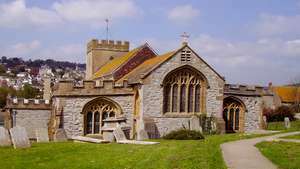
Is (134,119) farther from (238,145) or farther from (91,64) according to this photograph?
(91,64)

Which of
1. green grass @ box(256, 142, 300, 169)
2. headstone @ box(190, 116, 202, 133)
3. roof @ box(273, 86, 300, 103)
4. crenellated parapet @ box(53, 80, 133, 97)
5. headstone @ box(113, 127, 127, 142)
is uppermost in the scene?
roof @ box(273, 86, 300, 103)

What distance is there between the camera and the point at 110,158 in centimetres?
1606

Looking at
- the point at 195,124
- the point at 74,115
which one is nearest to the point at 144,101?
the point at 195,124

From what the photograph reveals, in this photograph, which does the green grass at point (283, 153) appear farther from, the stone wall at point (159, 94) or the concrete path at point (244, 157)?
the stone wall at point (159, 94)

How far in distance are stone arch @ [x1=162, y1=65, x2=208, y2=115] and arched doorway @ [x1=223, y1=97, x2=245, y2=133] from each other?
2.93 meters

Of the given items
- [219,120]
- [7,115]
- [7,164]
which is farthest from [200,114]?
[7,164]

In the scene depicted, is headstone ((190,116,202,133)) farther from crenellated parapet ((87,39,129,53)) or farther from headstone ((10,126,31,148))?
crenellated parapet ((87,39,129,53))

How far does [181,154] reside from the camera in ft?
54.8

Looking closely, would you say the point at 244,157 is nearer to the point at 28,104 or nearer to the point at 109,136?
the point at 109,136

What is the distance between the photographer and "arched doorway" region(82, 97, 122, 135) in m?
33.2

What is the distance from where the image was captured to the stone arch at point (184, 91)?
33.0 metres

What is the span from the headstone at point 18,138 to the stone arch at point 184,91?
547 inches

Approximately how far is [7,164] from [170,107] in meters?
18.8

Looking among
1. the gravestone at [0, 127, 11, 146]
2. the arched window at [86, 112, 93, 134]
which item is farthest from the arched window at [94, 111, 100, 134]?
the gravestone at [0, 127, 11, 146]
